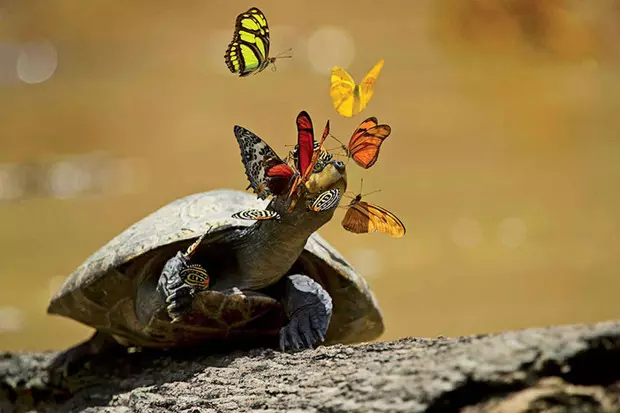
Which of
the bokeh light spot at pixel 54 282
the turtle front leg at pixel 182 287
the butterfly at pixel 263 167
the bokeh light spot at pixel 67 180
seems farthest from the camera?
the bokeh light spot at pixel 67 180

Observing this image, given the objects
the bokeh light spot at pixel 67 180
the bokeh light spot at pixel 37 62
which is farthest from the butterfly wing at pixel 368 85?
the bokeh light spot at pixel 37 62

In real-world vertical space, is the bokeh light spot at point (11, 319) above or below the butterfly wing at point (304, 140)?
above

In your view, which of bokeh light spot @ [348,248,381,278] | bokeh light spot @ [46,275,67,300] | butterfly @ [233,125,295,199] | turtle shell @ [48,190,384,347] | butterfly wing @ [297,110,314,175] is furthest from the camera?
bokeh light spot @ [46,275,67,300]

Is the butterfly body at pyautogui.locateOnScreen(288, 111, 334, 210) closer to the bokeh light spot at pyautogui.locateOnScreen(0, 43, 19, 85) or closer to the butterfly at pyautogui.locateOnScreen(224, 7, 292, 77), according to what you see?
the butterfly at pyautogui.locateOnScreen(224, 7, 292, 77)

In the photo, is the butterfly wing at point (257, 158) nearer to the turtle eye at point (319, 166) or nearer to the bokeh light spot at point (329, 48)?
the turtle eye at point (319, 166)

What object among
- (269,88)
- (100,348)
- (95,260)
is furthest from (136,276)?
(269,88)

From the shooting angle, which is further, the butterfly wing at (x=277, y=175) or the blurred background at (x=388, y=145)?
the blurred background at (x=388, y=145)

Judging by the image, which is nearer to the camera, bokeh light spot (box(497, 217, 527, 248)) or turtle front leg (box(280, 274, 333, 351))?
turtle front leg (box(280, 274, 333, 351))

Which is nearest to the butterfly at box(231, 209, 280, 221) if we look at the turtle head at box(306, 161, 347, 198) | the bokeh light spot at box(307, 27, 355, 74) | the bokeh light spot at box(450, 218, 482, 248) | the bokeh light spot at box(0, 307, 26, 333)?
the turtle head at box(306, 161, 347, 198)
